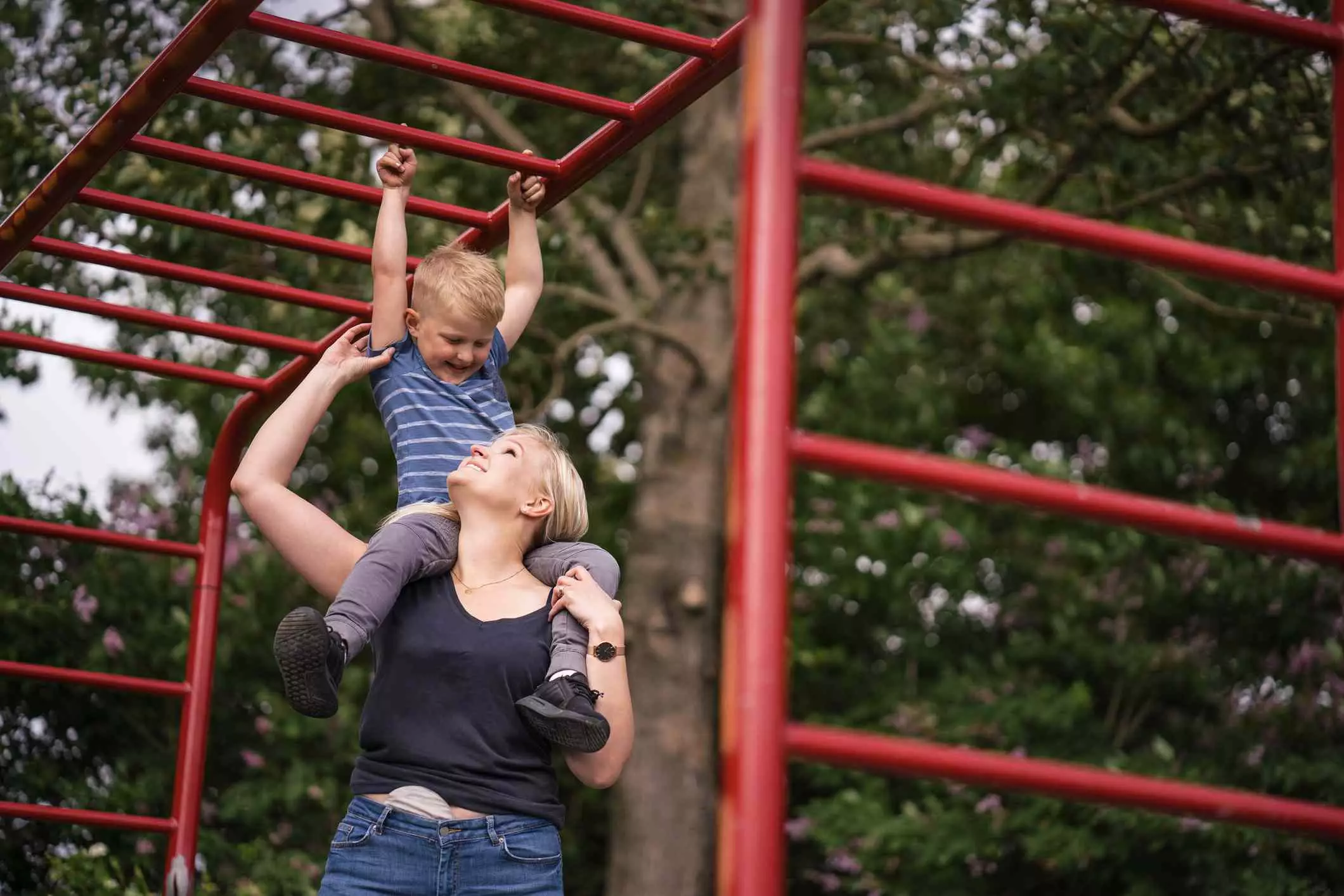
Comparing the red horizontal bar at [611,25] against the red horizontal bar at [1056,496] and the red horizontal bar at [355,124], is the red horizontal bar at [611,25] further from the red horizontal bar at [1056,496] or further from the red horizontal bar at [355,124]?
the red horizontal bar at [1056,496]

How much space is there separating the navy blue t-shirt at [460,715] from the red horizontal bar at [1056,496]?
860mm

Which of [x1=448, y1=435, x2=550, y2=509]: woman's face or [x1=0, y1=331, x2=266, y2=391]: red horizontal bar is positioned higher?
[x1=0, y1=331, x2=266, y2=391]: red horizontal bar

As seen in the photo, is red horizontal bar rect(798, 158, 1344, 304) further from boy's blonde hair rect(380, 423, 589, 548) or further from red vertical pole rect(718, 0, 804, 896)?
boy's blonde hair rect(380, 423, 589, 548)

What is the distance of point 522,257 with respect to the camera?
260cm

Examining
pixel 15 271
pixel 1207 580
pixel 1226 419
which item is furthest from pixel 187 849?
pixel 1226 419

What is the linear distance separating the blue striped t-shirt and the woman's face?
6 cm

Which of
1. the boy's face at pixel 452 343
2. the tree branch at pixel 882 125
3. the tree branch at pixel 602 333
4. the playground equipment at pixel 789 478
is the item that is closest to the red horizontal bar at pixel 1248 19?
the playground equipment at pixel 789 478

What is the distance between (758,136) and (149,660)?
474 centimetres

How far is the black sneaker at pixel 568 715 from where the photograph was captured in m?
2.02

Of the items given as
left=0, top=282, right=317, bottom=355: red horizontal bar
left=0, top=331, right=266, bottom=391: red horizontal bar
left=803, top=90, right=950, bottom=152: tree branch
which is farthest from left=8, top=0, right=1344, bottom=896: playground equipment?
left=803, top=90, right=950, bottom=152: tree branch

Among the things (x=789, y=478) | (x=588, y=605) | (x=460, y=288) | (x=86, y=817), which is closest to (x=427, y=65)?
(x=460, y=288)

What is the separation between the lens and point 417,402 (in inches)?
93.2

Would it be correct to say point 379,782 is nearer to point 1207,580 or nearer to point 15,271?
point 15,271

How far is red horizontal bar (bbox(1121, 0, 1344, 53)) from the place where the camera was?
1643mm
